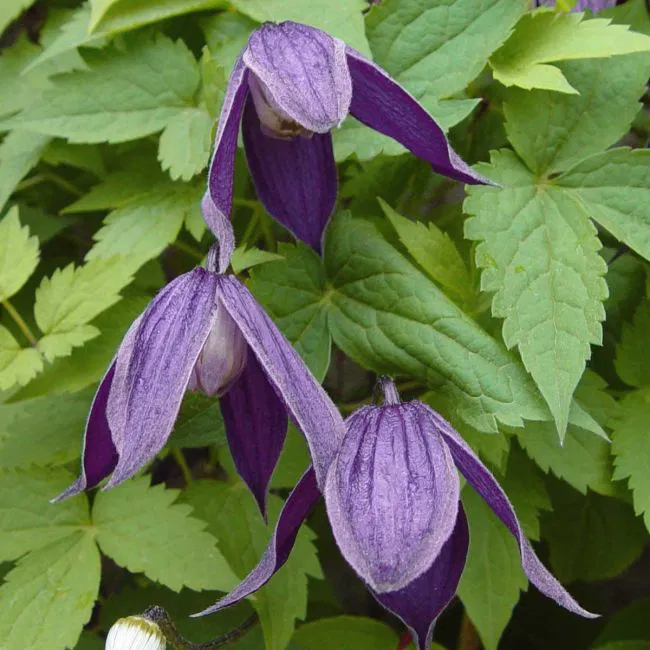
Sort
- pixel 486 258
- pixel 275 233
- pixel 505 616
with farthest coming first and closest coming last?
pixel 275 233 < pixel 505 616 < pixel 486 258

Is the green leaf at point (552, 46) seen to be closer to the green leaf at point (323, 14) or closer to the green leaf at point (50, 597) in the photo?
the green leaf at point (323, 14)

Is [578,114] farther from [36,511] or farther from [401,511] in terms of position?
[36,511]

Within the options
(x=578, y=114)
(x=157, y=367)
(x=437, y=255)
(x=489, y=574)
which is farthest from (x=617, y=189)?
(x=157, y=367)

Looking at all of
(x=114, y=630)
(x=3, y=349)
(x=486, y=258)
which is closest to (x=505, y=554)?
(x=486, y=258)

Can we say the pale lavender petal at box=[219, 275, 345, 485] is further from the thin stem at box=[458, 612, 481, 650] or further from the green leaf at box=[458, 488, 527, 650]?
the thin stem at box=[458, 612, 481, 650]

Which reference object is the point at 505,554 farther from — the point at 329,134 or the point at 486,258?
the point at 329,134

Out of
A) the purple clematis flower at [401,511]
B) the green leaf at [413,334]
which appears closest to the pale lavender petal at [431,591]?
the purple clematis flower at [401,511]

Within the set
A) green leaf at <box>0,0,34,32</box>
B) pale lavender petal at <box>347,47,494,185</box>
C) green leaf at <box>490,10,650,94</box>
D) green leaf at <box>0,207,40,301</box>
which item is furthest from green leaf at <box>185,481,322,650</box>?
green leaf at <box>0,0,34,32</box>
